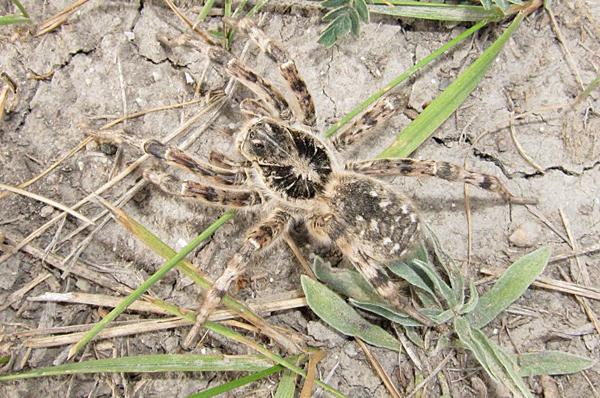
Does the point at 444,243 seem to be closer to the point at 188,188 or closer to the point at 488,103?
the point at 488,103

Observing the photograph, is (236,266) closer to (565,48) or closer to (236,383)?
(236,383)

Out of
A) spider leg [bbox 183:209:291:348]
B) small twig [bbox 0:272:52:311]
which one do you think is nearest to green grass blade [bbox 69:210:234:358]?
spider leg [bbox 183:209:291:348]

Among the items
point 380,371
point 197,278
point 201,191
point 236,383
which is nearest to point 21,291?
point 197,278

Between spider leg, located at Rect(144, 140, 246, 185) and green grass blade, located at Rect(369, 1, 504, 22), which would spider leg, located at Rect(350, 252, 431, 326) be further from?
green grass blade, located at Rect(369, 1, 504, 22)

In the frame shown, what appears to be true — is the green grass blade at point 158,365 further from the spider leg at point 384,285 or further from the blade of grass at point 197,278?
the spider leg at point 384,285

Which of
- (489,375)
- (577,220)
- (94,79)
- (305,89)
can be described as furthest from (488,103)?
(94,79)
